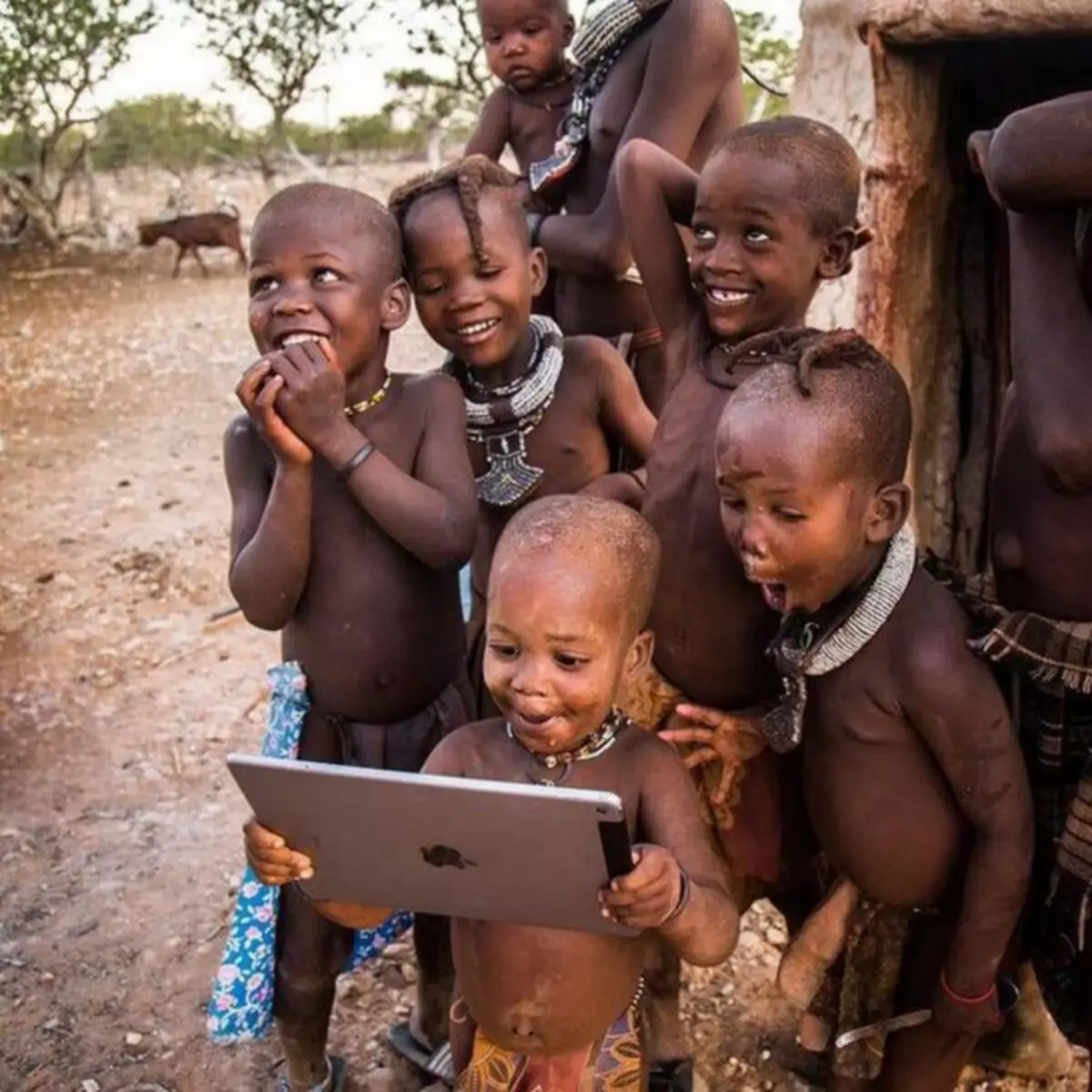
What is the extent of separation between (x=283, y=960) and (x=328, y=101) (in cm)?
1759

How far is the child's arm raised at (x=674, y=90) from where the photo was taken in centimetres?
247

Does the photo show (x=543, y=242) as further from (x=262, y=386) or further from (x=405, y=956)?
(x=405, y=956)

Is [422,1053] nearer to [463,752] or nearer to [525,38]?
[463,752]

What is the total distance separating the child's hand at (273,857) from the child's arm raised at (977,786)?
0.83m

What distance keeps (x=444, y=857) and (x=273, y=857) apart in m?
0.25

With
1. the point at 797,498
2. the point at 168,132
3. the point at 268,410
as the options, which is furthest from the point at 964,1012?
the point at 168,132

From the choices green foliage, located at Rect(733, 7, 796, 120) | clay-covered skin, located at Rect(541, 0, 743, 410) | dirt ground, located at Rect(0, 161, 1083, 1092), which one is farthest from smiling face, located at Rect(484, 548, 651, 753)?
green foliage, located at Rect(733, 7, 796, 120)

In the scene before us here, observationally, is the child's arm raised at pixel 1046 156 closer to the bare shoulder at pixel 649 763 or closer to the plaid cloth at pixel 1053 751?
the plaid cloth at pixel 1053 751

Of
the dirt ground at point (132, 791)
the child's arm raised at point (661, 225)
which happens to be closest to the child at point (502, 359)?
the child's arm raised at point (661, 225)

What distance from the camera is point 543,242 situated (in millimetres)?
2645

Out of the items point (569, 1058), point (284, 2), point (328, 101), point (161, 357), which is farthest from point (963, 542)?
point (328, 101)

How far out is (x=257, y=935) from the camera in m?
2.08

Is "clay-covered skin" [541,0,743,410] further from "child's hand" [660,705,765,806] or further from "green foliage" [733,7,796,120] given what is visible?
"green foliage" [733,7,796,120]

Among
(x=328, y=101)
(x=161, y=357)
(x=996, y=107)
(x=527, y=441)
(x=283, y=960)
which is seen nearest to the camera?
(x=283, y=960)
